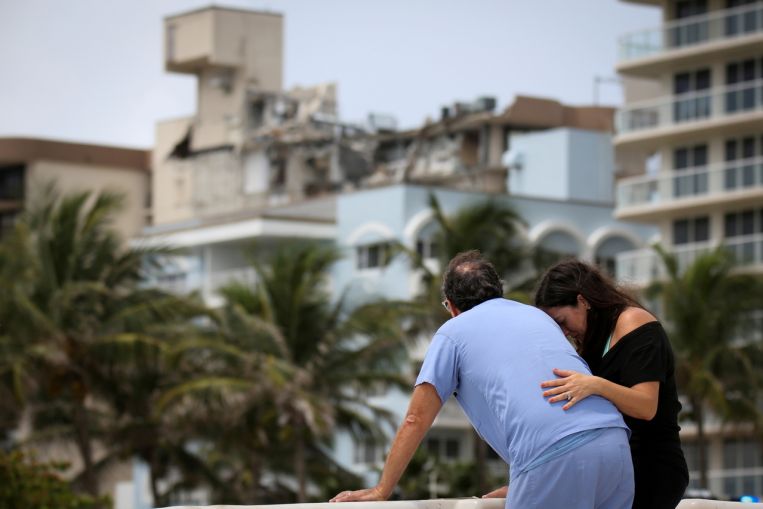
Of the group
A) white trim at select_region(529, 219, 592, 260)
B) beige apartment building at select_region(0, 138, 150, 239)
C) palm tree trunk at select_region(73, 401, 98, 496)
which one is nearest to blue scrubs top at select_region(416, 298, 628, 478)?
palm tree trunk at select_region(73, 401, 98, 496)

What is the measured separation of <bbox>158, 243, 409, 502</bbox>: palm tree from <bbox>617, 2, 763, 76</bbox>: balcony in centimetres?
1978

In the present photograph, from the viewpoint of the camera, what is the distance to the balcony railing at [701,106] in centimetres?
5766

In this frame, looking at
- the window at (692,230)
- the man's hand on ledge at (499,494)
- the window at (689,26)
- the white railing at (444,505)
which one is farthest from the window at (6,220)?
the man's hand on ledge at (499,494)

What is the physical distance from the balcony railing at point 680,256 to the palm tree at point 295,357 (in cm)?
1467

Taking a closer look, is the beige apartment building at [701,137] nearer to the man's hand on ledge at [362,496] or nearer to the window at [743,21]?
the window at [743,21]

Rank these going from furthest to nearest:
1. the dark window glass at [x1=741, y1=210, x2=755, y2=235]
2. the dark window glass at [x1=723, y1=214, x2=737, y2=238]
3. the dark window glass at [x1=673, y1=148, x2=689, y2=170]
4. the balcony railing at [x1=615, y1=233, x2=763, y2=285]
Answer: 1. the dark window glass at [x1=673, y1=148, x2=689, y2=170]
2. the dark window glass at [x1=723, y1=214, x2=737, y2=238]
3. the dark window glass at [x1=741, y1=210, x2=755, y2=235]
4. the balcony railing at [x1=615, y1=233, x2=763, y2=285]

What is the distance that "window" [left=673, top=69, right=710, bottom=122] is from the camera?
2317 inches

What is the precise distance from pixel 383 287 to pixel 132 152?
107 feet

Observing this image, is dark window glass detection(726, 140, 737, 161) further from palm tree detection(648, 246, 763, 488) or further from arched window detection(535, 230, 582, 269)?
palm tree detection(648, 246, 763, 488)

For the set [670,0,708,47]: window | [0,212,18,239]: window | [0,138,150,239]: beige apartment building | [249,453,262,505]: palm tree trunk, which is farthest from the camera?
[0,212,18,239]: window

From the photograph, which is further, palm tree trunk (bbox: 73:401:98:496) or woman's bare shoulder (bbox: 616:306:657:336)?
palm tree trunk (bbox: 73:401:98:496)

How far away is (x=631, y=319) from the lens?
659cm

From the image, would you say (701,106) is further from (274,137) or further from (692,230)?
(274,137)

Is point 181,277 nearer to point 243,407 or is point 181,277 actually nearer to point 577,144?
point 577,144
